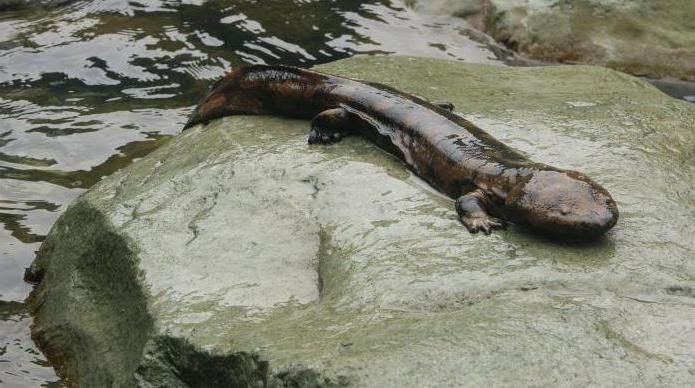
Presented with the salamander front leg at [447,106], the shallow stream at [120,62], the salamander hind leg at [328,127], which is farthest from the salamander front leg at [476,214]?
the shallow stream at [120,62]

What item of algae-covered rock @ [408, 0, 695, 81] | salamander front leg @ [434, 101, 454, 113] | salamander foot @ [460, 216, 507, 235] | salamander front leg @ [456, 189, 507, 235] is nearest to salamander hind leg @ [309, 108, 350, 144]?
salamander front leg @ [434, 101, 454, 113]

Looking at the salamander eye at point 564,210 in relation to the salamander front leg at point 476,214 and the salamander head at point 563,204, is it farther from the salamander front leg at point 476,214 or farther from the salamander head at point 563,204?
the salamander front leg at point 476,214

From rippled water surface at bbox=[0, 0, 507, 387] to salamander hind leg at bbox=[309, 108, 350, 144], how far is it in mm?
2183

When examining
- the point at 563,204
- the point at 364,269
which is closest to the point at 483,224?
the point at 563,204

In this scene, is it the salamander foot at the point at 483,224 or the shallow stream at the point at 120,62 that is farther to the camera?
the shallow stream at the point at 120,62

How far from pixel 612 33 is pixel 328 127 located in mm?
5079

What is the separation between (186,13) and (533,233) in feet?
24.8

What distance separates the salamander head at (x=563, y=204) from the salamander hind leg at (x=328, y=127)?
155 cm

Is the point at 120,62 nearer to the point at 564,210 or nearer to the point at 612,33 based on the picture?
the point at 612,33

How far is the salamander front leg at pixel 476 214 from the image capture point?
4570mm

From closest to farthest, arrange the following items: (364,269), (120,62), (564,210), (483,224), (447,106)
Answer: (364,269), (564,210), (483,224), (447,106), (120,62)

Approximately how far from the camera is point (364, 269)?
4230mm

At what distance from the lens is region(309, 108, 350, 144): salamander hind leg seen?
5.88m

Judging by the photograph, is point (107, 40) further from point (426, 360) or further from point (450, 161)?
point (426, 360)
